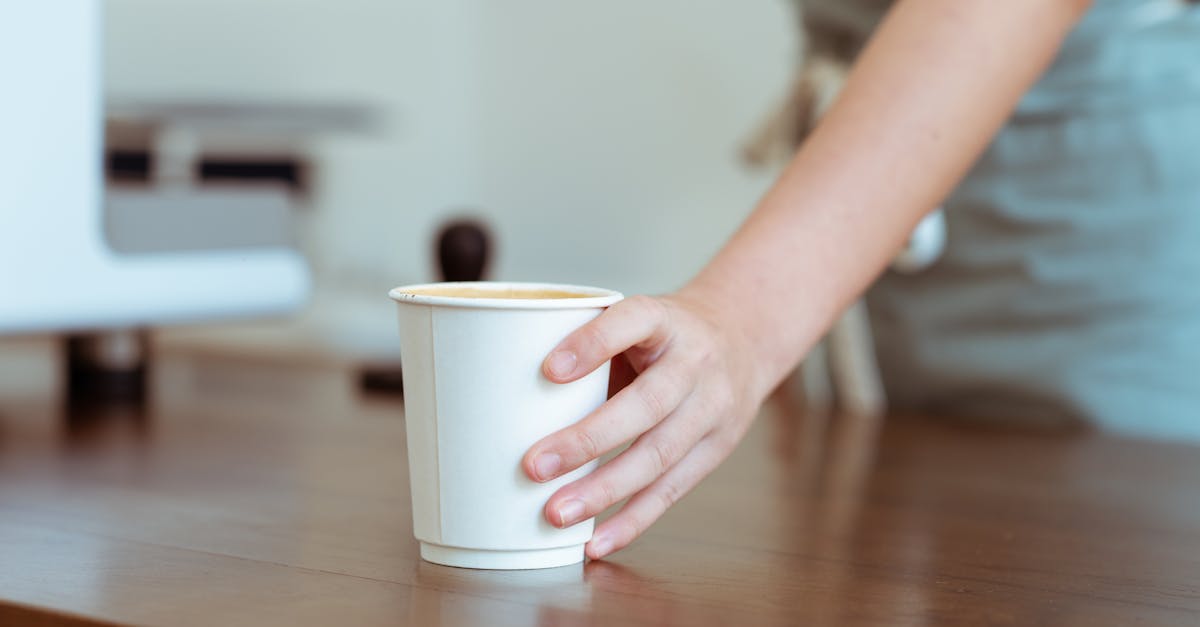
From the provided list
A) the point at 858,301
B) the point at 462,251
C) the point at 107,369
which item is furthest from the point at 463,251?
the point at 858,301

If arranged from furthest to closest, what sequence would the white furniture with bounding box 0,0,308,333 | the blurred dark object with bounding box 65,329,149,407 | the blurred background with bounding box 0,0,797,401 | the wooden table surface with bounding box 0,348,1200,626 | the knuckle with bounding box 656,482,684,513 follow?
1. the blurred background with bounding box 0,0,797,401
2. the blurred dark object with bounding box 65,329,149,407
3. the white furniture with bounding box 0,0,308,333
4. the knuckle with bounding box 656,482,684,513
5. the wooden table surface with bounding box 0,348,1200,626

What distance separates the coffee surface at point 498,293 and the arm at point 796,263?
0.04 meters

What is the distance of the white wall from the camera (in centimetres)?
255

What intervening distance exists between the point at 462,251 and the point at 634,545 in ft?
1.90

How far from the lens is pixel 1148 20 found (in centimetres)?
123

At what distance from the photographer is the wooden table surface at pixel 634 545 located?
54 centimetres

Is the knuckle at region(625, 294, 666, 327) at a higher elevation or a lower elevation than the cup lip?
lower

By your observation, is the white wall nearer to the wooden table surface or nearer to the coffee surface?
the wooden table surface

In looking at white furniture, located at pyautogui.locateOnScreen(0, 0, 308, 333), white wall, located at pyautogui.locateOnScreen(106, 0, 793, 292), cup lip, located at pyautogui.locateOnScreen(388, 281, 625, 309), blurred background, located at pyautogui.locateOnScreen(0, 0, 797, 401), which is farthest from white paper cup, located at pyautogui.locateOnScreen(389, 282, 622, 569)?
white wall, located at pyautogui.locateOnScreen(106, 0, 793, 292)

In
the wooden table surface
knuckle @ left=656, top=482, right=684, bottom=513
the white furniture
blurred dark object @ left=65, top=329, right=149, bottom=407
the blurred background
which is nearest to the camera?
the wooden table surface

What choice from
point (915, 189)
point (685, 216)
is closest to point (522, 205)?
point (685, 216)

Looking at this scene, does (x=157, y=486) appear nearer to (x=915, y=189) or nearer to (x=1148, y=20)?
(x=915, y=189)

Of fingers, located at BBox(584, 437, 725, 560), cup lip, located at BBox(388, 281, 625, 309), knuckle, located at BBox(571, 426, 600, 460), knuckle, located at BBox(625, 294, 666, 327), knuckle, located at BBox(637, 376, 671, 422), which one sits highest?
cup lip, located at BBox(388, 281, 625, 309)

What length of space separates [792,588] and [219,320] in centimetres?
68
